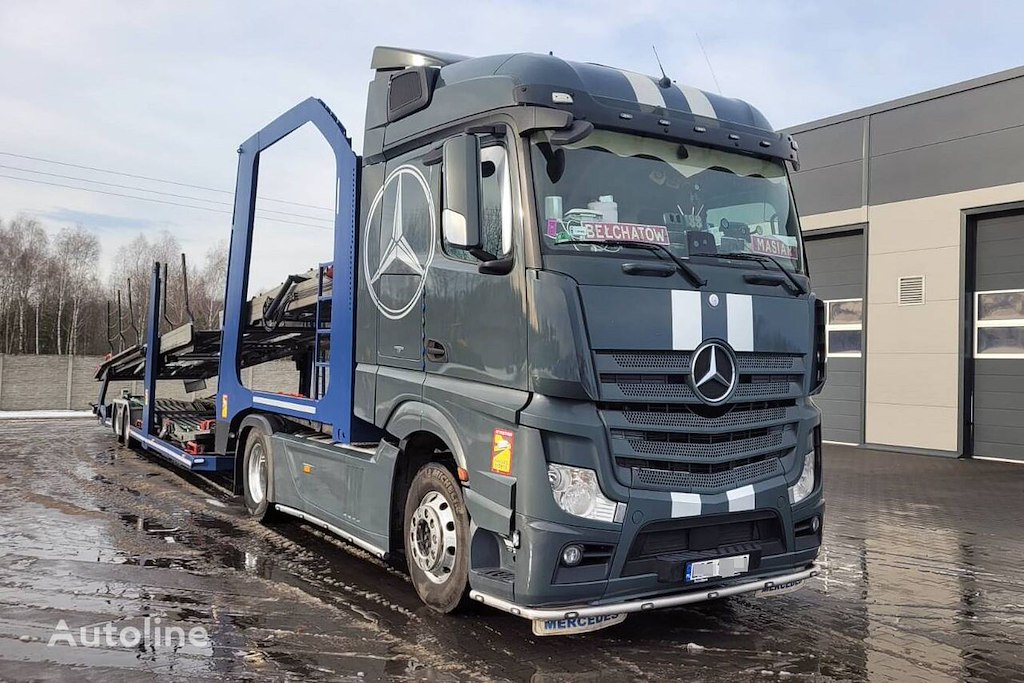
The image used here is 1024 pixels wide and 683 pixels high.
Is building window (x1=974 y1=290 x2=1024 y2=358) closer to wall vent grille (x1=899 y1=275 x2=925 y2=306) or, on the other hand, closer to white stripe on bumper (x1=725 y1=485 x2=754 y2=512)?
wall vent grille (x1=899 y1=275 x2=925 y2=306)

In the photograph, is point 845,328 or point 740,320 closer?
point 740,320

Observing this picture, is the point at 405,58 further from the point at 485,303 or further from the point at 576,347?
the point at 576,347

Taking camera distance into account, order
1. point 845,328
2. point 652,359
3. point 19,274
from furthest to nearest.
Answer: point 19,274
point 845,328
point 652,359

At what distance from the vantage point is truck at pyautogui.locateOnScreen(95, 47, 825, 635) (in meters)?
4.07

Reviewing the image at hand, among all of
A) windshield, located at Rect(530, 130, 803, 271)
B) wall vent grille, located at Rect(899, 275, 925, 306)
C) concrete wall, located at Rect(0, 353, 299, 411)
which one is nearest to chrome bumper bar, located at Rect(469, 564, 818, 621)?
windshield, located at Rect(530, 130, 803, 271)

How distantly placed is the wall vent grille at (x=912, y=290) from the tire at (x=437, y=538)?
12245mm

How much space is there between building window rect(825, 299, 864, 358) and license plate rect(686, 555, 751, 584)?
12.3m

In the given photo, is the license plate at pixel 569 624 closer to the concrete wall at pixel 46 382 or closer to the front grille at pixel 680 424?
the front grille at pixel 680 424

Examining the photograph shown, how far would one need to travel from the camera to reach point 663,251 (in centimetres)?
445

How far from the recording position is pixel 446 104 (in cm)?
501

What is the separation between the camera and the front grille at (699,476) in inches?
164

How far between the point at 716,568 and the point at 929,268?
12.0 metres
